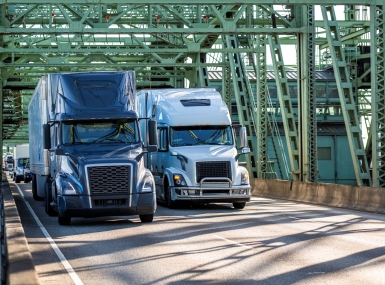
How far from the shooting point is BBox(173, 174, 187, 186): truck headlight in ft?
88.2

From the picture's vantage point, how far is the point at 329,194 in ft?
93.3

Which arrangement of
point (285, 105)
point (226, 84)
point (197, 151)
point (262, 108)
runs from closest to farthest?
point (197, 151) → point (285, 105) → point (262, 108) → point (226, 84)

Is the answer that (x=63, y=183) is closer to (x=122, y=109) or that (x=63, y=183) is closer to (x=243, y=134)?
(x=122, y=109)

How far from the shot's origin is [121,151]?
21609 mm

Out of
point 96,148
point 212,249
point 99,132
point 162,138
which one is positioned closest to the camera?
point 212,249

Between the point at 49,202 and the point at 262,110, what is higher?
the point at 262,110

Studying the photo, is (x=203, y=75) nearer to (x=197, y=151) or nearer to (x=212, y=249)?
(x=197, y=151)

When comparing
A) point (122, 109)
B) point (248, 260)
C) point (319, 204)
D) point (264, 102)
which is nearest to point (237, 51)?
point (264, 102)

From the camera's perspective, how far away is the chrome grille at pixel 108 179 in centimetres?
2072

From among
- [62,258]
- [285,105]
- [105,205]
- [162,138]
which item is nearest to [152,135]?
[105,205]

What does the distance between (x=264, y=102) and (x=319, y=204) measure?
1168cm

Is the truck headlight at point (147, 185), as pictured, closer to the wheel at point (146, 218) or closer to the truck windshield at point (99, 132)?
the wheel at point (146, 218)

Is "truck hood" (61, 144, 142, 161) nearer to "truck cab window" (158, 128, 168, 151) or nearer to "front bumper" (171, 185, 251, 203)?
"front bumper" (171, 185, 251, 203)

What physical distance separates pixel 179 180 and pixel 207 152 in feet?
3.84
